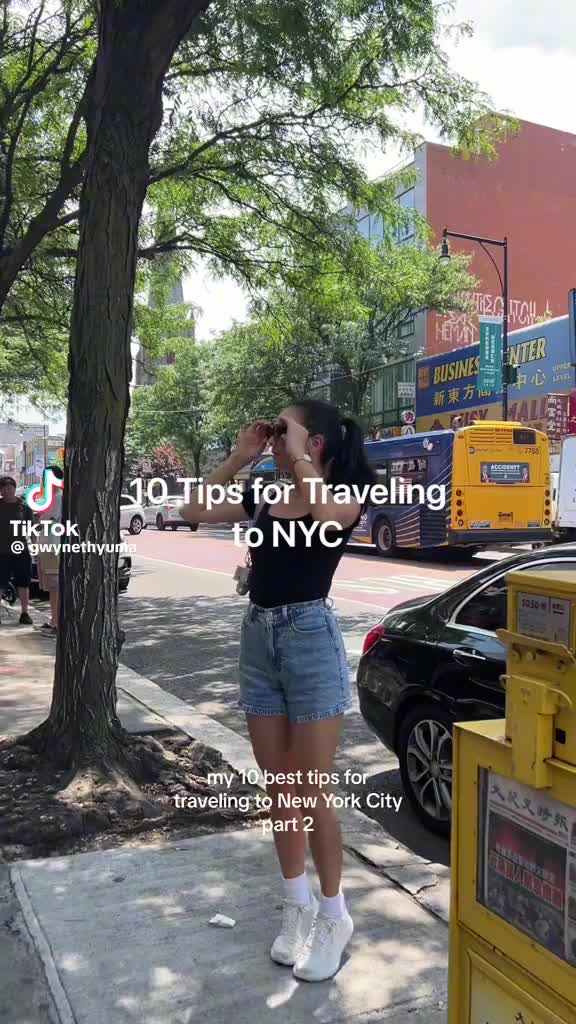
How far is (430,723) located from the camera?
4535 millimetres

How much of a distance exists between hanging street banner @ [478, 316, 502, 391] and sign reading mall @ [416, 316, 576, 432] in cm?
29

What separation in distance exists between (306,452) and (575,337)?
23080 mm

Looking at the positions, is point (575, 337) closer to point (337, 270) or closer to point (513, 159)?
point (337, 270)

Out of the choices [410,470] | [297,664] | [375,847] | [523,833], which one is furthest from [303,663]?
[410,470]

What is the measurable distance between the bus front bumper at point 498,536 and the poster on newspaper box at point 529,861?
58.6 ft

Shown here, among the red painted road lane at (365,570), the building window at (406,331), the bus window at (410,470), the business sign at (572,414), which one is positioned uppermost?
the building window at (406,331)

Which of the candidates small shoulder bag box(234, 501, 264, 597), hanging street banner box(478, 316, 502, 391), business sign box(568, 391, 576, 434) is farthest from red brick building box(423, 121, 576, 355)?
small shoulder bag box(234, 501, 264, 597)

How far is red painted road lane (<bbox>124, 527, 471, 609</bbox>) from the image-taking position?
553 inches

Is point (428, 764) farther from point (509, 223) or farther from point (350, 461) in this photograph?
point (509, 223)

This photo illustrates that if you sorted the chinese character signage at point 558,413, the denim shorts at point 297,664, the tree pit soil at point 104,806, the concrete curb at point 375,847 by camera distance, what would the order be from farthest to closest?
the chinese character signage at point 558,413 < the tree pit soil at point 104,806 < the concrete curb at point 375,847 < the denim shorts at point 297,664

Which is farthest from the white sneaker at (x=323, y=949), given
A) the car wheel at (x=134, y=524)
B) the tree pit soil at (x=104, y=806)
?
the car wheel at (x=134, y=524)

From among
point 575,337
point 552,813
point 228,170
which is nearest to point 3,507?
point 228,170

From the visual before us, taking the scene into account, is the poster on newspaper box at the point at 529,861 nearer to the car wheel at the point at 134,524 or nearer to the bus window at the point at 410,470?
the bus window at the point at 410,470

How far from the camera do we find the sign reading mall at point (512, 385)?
25.6m
